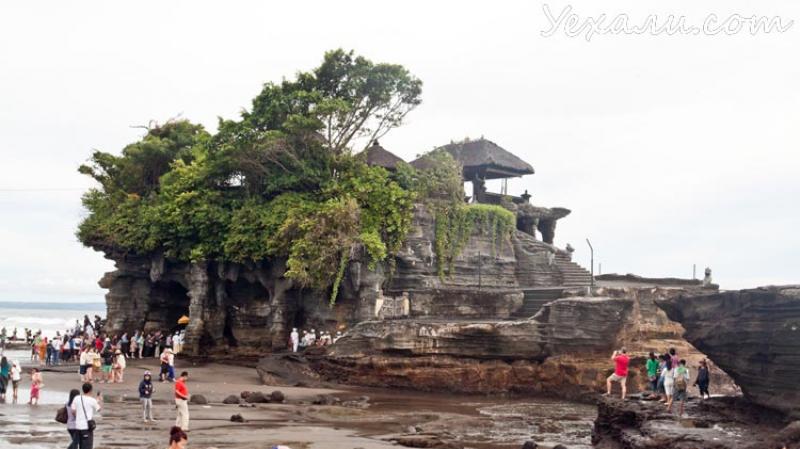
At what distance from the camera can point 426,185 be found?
120ft

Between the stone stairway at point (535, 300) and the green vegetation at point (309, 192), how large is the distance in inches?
170

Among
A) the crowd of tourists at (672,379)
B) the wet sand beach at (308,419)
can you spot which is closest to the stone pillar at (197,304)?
the wet sand beach at (308,419)

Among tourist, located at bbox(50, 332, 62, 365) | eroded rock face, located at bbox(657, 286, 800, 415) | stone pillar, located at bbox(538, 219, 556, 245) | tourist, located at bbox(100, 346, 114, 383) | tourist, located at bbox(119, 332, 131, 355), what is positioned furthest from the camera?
stone pillar, located at bbox(538, 219, 556, 245)

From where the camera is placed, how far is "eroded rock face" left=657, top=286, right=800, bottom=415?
59.0 feet

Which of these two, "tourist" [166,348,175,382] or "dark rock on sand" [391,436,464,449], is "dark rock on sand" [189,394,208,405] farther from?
"dark rock on sand" [391,436,464,449]

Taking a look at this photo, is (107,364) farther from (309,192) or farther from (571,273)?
(571,273)

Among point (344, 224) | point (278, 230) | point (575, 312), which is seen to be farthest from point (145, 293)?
point (575, 312)

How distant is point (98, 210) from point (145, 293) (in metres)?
5.06

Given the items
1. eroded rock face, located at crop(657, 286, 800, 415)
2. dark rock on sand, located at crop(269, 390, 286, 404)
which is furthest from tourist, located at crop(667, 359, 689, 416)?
dark rock on sand, located at crop(269, 390, 286, 404)

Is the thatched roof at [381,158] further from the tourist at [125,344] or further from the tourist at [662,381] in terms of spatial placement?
the tourist at [662,381]

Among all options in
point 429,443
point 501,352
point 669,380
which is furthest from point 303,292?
point 669,380

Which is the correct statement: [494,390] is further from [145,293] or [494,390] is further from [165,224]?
[145,293]

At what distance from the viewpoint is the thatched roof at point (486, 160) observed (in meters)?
42.4

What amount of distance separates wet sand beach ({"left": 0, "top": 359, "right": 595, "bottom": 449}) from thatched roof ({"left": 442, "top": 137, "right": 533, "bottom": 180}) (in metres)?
16.2
